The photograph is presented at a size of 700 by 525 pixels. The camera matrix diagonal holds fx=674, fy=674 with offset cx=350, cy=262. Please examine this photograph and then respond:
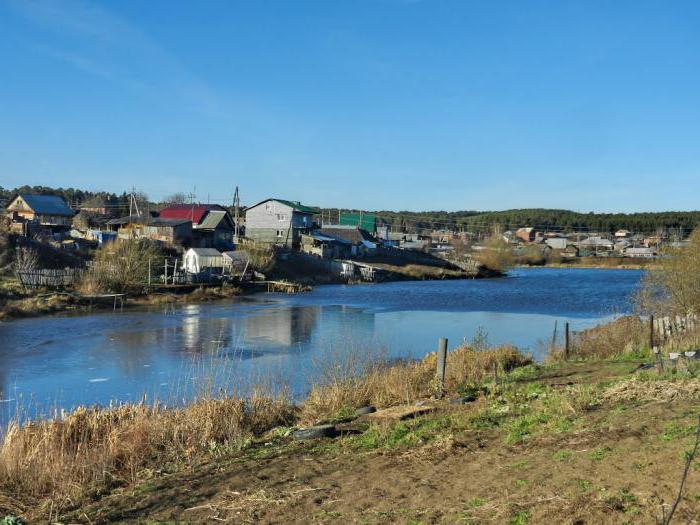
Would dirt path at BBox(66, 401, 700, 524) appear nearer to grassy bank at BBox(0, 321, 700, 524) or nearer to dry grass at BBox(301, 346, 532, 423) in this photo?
grassy bank at BBox(0, 321, 700, 524)

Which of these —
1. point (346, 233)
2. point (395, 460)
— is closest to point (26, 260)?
point (395, 460)

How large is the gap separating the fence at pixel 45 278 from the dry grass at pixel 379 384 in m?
30.3

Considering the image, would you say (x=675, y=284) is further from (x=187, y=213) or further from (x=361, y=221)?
(x=361, y=221)

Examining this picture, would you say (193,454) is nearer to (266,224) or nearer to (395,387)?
(395,387)

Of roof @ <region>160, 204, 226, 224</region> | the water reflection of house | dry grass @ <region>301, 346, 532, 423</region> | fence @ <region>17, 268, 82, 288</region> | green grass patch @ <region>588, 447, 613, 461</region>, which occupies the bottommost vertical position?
the water reflection of house

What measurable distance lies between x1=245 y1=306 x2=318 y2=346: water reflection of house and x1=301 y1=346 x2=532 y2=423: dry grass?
11.2 meters

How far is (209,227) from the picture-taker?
6906 centimetres

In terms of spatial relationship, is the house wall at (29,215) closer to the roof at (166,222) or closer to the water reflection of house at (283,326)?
the roof at (166,222)

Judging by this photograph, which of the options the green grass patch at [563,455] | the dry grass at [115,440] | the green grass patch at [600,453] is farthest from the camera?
the dry grass at [115,440]

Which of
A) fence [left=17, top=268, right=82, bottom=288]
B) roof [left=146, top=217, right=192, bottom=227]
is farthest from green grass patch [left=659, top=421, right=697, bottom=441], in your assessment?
roof [left=146, top=217, right=192, bottom=227]

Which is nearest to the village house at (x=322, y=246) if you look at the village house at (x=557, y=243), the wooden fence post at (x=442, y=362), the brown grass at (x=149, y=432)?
the wooden fence post at (x=442, y=362)

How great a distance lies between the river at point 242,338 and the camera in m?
17.0

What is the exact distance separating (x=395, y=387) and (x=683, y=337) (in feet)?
28.9

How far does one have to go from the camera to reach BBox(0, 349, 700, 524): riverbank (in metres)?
6.09
